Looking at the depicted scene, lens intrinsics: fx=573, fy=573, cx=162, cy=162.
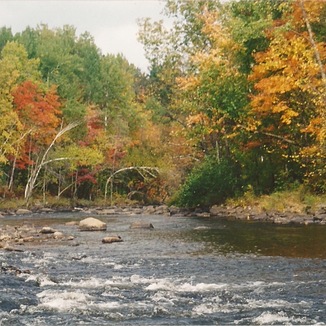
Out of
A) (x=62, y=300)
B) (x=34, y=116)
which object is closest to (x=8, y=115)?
(x=34, y=116)

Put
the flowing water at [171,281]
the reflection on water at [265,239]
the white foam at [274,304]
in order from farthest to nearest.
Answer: the reflection on water at [265,239] → the white foam at [274,304] → the flowing water at [171,281]

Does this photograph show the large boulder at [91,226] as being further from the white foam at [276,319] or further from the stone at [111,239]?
the white foam at [276,319]

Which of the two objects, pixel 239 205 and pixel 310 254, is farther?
pixel 239 205

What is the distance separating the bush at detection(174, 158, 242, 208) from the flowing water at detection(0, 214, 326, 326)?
14.3 metres

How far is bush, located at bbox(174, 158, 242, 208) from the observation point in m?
37.4

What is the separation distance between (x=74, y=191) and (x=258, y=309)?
45228 mm

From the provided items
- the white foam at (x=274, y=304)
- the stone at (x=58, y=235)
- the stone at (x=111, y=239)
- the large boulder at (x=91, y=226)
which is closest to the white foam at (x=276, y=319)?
the white foam at (x=274, y=304)

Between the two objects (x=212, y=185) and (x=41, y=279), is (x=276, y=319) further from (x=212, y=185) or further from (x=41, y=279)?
(x=212, y=185)

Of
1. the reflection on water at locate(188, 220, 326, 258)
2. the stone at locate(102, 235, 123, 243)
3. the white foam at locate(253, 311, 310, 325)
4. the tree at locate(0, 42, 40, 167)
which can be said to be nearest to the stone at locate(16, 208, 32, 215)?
the tree at locate(0, 42, 40, 167)

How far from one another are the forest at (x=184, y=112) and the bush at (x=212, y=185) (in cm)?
9

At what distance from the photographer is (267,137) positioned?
33.5 m

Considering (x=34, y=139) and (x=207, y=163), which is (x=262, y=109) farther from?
(x=34, y=139)

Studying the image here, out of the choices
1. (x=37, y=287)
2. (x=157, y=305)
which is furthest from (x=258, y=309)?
(x=37, y=287)

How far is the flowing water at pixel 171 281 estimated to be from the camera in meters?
10.3
